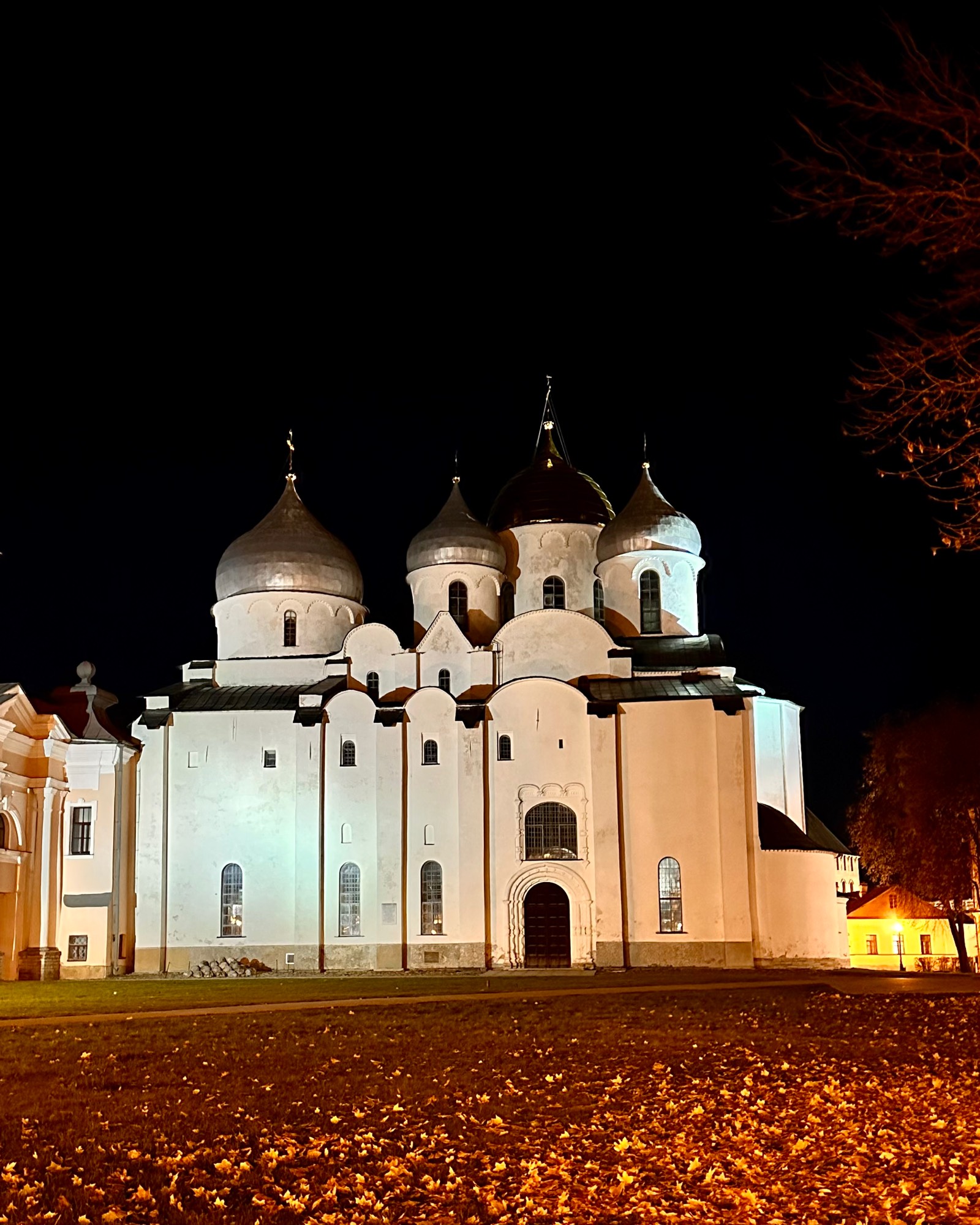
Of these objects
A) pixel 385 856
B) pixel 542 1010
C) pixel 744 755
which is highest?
pixel 744 755

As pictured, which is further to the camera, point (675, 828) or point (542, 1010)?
point (675, 828)

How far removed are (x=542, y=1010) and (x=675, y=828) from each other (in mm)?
21459

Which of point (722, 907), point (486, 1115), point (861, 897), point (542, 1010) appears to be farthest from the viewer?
point (861, 897)

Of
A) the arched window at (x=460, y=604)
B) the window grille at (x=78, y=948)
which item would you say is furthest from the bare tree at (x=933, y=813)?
the window grille at (x=78, y=948)

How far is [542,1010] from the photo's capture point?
72.0 ft

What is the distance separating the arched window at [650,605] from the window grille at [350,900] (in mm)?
13411

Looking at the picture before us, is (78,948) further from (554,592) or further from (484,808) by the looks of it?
(554,592)

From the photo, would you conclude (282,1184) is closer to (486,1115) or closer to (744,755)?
(486,1115)

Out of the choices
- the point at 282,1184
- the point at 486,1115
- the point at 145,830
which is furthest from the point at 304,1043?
the point at 145,830

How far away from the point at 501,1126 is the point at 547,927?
33.1m

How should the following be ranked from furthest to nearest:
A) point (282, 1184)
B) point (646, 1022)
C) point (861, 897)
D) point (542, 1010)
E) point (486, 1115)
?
point (861, 897) < point (542, 1010) < point (646, 1022) < point (486, 1115) < point (282, 1184)

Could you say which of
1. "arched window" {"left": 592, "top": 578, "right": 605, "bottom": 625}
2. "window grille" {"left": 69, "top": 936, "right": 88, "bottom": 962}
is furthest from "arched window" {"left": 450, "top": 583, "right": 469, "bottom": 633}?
"window grille" {"left": 69, "top": 936, "right": 88, "bottom": 962}

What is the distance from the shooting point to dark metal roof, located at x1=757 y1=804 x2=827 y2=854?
140 ft

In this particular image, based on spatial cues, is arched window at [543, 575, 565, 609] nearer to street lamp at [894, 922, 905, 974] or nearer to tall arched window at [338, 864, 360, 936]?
tall arched window at [338, 864, 360, 936]
